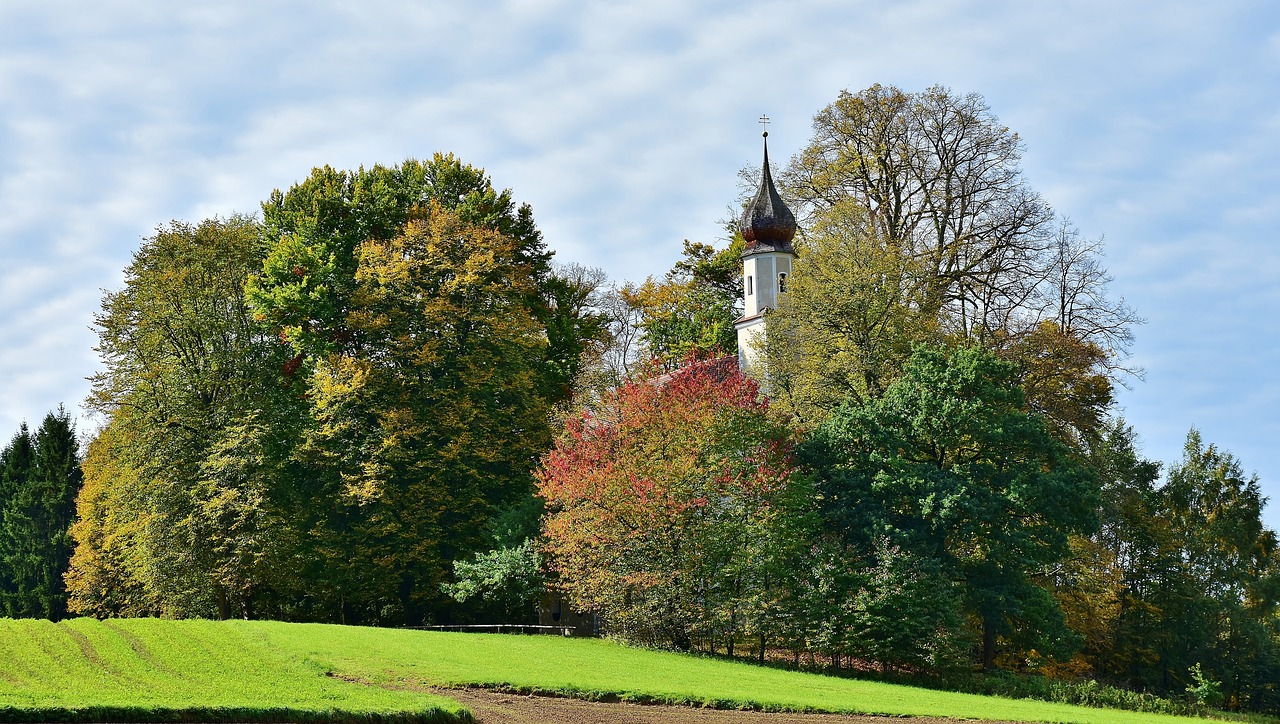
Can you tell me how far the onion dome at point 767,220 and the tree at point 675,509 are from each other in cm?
1865

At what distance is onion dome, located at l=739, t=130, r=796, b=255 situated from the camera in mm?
53719

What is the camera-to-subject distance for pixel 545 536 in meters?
37.4

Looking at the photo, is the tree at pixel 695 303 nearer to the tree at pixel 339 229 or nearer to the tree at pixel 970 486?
the tree at pixel 339 229

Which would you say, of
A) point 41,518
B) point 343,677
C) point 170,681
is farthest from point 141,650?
point 41,518

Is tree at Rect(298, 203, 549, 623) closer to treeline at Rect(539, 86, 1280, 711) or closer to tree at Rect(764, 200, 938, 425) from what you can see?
treeline at Rect(539, 86, 1280, 711)

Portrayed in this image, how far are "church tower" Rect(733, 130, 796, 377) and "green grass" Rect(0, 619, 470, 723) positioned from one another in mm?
29393

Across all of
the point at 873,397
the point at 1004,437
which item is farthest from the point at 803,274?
the point at 1004,437

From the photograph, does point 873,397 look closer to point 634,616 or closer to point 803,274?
point 803,274

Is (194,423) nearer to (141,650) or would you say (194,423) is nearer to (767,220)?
(141,650)

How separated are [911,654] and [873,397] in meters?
8.34

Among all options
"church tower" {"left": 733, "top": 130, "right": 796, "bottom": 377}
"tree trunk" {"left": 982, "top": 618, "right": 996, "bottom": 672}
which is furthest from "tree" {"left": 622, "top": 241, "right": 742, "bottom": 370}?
"tree trunk" {"left": 982, "top": 618, "right": 996, "bottom": 672}

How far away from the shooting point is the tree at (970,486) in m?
33.8

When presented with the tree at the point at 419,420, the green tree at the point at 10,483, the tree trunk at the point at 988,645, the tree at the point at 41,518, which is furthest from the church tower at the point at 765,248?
the green tree at the point at 10,483

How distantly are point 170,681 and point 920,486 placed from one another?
20.5 metres
